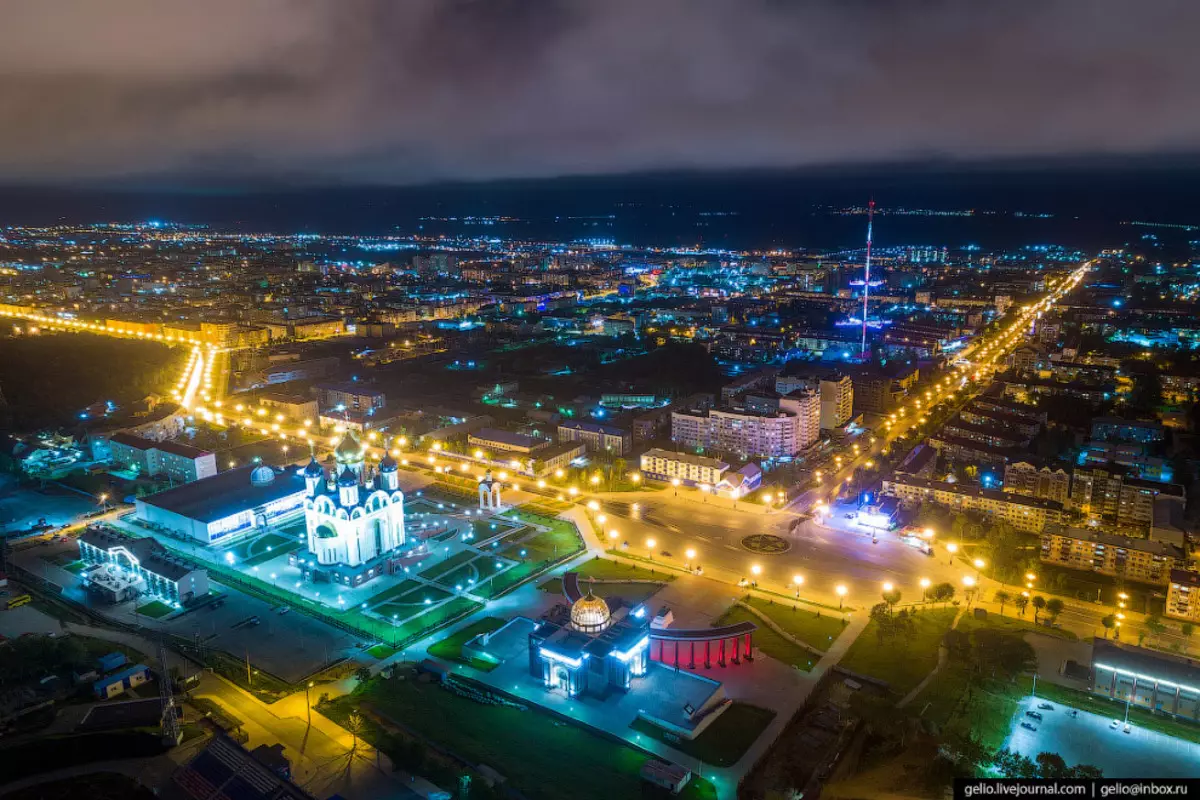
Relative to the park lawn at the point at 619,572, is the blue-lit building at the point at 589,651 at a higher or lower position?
higher

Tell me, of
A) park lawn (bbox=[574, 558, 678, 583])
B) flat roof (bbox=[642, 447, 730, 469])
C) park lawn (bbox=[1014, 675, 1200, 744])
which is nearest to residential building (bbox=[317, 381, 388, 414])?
flat roof (bbox=[642, 447, 730, 469])

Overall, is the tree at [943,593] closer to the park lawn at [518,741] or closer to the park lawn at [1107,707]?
the park lawn at [1107,707]

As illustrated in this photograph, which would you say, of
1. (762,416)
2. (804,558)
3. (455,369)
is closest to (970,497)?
(804,558)

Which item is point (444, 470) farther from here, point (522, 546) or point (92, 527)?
point (92, 527)

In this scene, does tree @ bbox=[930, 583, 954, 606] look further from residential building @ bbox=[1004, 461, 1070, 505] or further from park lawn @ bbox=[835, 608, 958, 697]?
residential building @ bbox=[1004, 461, 1070, 505]


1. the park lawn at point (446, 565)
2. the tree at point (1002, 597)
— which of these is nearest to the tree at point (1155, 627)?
the tree at point (1002, 597)

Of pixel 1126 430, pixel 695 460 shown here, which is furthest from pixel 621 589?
pixel 1126 430
